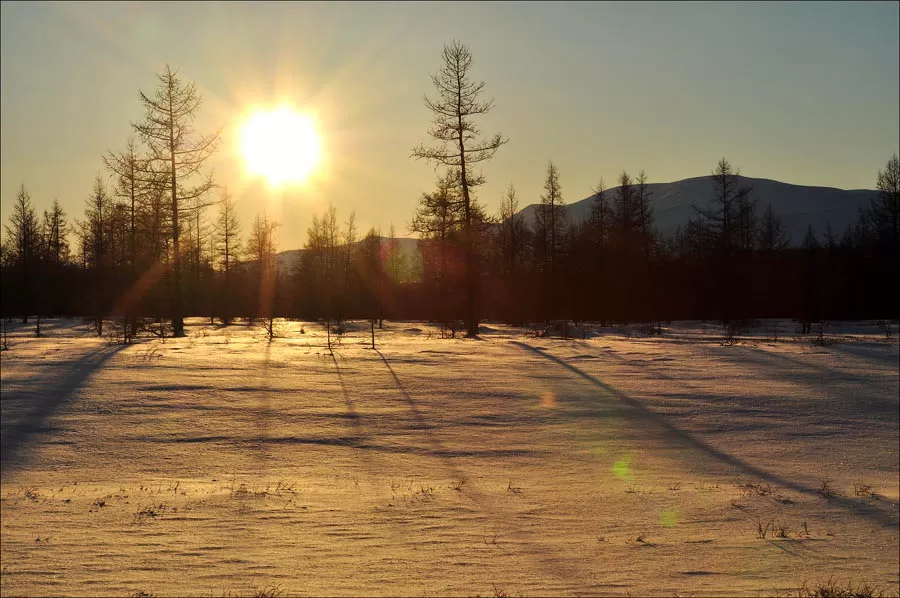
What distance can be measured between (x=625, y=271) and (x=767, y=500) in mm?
45230

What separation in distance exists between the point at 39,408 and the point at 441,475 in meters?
7.73

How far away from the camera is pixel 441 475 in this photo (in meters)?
9.51

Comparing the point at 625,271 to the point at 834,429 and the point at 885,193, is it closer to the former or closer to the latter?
the point at 885,193

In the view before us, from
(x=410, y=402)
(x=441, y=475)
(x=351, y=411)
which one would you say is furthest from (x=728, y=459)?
(x=351, y=411)

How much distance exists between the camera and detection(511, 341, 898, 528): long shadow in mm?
8258

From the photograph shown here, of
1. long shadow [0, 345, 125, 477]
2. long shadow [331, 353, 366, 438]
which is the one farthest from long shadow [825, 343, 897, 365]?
long shadow [0, 345, 125, 477]

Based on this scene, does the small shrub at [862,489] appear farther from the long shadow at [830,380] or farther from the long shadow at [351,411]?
the long shadow at [351,411]

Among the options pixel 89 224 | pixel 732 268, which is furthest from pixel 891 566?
pixel 89 224

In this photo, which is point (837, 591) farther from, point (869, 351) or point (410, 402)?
point (869, 351)

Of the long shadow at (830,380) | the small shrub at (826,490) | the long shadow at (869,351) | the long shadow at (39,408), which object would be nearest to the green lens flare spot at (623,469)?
the small shrub at (826,490)

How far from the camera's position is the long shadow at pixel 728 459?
27.1 feet

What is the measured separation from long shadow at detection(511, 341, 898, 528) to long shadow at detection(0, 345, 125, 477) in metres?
10.8

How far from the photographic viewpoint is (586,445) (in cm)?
1130

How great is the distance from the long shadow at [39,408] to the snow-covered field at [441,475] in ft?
0.20
